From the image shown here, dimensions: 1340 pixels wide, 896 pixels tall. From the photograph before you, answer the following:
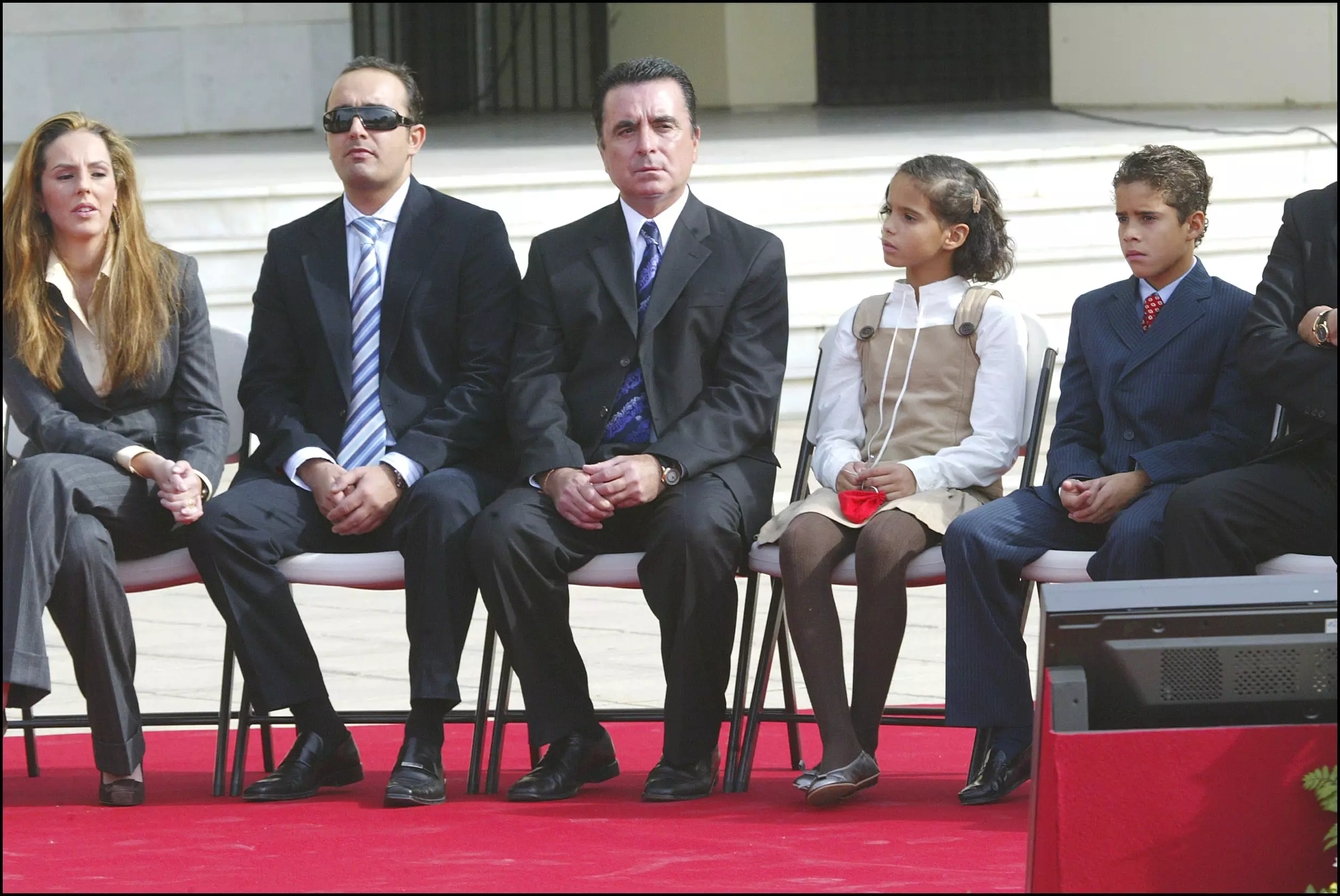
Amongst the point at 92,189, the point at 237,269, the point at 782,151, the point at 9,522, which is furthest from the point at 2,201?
the point at 782,151

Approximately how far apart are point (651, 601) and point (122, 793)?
115 cm

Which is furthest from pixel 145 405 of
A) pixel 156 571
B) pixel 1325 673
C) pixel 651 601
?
pixel 1325 673

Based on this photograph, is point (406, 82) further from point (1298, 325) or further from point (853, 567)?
point (1298, 325)

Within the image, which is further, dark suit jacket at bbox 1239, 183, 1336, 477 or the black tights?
the black tights

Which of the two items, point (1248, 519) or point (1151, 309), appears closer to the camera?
point (1248, 519)

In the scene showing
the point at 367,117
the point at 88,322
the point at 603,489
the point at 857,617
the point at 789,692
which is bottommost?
the point at 789,692

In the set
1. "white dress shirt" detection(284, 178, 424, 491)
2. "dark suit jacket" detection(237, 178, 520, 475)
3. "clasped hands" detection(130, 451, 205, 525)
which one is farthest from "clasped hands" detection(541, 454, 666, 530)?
"clasped hands" detection(130, 451, 205, 525)

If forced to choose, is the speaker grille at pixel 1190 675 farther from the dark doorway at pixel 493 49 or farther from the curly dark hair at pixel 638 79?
the dark doorway at pixel 493 49

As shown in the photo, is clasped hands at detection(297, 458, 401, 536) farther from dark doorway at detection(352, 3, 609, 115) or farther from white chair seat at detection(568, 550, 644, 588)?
dark doorway at detection(352, 3, 609, 115)

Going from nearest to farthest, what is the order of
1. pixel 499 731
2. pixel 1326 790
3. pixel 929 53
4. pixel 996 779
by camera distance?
pixel 1326 790, pixel 996 779, pixel 499 731, pixel 929 53

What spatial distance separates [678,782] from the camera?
3865 millimetres

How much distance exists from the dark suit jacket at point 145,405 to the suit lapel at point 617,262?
915 mm

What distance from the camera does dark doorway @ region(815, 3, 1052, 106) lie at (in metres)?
14.4

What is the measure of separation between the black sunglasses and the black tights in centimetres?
134
